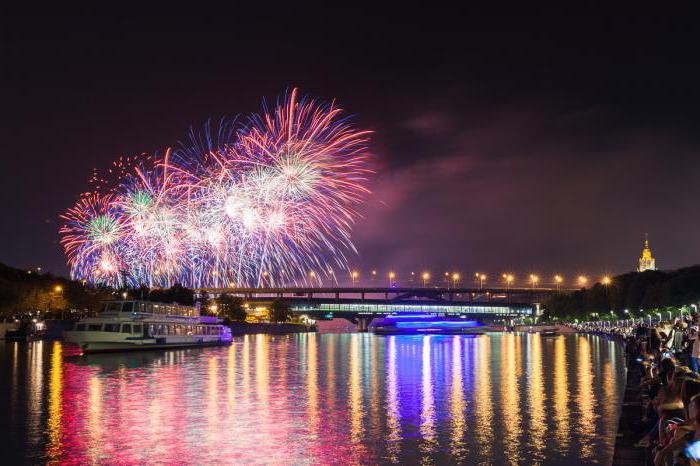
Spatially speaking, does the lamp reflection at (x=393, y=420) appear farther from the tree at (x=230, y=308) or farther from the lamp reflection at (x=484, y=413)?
the tree at (x=230, y=308)

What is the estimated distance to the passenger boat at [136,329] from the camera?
61.8 metres

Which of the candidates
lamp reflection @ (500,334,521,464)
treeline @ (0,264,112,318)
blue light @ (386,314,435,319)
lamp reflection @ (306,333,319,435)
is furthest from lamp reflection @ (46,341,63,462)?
blue light @ (386,314,435,319)

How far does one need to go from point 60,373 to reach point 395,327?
12128cm

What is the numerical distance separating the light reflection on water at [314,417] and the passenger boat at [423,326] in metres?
117

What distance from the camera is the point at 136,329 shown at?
218 feet

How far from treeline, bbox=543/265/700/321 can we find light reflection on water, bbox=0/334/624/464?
67.2 meters

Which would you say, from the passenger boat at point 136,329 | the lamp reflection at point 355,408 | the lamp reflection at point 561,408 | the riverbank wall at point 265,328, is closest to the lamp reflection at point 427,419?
the lamp reflection at point 355,408

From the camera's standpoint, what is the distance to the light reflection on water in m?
16.1

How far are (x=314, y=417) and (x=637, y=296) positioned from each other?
105 m

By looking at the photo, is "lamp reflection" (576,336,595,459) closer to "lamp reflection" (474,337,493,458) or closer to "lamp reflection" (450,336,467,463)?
"lamp reflection" (474,337,493,458)

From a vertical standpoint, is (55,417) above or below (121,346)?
above

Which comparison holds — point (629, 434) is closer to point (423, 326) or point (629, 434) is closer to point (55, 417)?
point (55, 417)

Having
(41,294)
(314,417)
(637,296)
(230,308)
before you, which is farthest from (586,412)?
(230,308)

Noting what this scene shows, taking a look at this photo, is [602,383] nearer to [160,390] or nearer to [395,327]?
[160,390]
